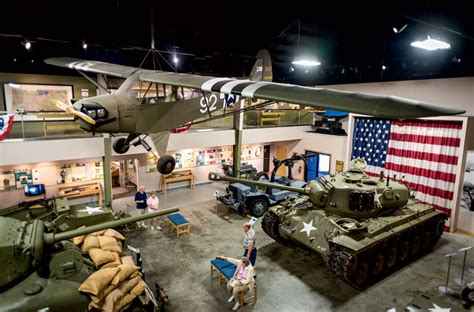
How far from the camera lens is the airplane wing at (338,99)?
10.1 ft

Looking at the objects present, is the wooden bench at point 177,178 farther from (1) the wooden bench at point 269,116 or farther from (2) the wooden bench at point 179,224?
(2) the wooden bench at point 179,224

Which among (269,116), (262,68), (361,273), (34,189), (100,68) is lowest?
(361,273)

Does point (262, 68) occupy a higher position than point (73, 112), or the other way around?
point (262, 68)

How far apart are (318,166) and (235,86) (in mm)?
11672

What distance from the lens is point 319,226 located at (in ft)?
25.1

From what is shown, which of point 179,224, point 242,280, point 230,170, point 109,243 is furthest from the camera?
point 230,170

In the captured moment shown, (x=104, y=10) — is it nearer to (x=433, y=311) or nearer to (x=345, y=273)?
(x=345, y=273)

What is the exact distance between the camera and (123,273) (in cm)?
572

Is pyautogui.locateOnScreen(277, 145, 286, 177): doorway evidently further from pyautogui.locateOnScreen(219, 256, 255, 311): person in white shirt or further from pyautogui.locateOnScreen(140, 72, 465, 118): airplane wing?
pyautogui.locateOnScreen(140, 72, 465, 118): airplane wing

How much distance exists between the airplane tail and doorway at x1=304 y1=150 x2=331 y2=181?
5.85 metres

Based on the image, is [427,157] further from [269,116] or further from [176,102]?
[176,102]

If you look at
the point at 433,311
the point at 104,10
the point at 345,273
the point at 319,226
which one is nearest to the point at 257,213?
the point at 319,226

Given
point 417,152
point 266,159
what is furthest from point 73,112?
point 266,159

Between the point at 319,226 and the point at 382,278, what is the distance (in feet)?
6.67
